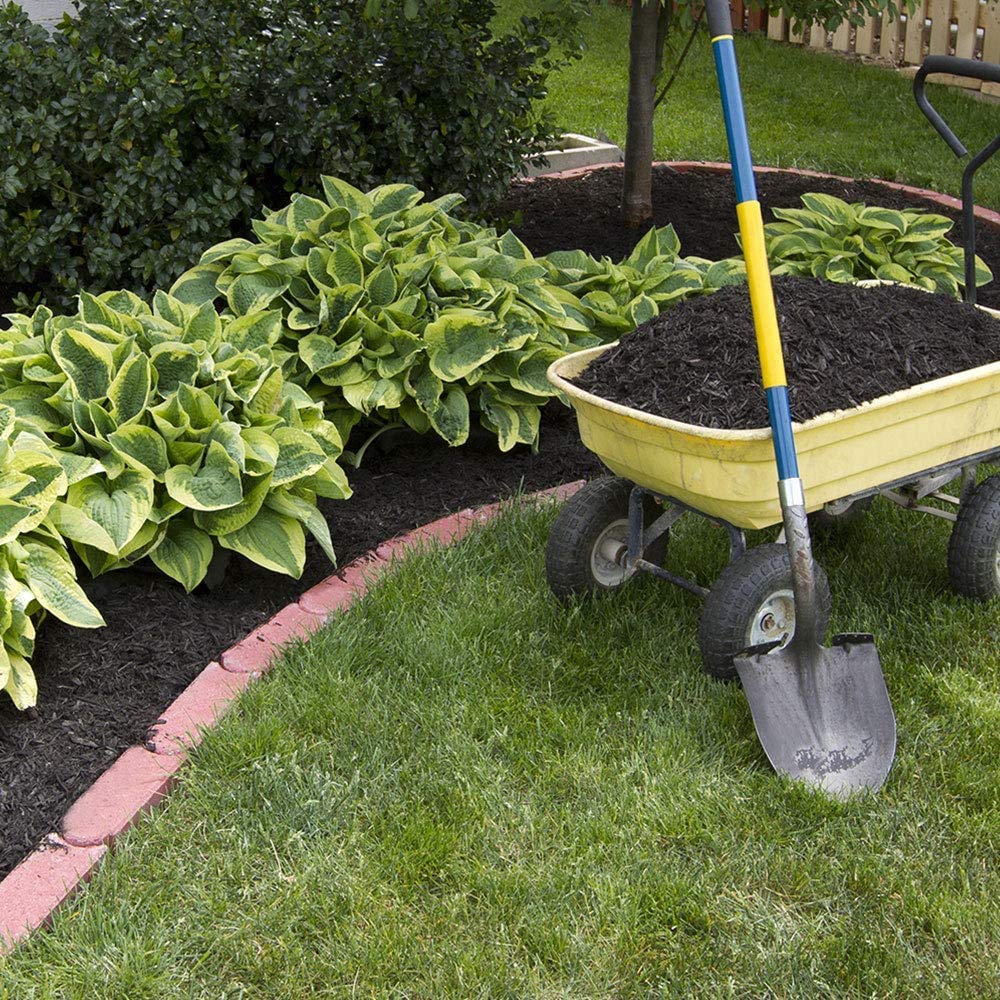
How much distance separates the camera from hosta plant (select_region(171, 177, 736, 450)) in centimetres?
399

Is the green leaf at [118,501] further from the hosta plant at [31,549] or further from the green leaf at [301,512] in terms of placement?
the green leaf at [301,512]

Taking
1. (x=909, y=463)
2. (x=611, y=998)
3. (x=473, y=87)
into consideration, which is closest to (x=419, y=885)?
(x=611, y=998)

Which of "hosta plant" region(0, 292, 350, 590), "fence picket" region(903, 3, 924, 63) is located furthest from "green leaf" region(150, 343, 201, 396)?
"fence picket" region(903, 3, 924, 63)

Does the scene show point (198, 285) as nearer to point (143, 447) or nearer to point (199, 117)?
point (199, 117)

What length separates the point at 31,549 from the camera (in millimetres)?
3014

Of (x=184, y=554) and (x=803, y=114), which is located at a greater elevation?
(x=184, y=554)

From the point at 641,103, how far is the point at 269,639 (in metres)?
3.47

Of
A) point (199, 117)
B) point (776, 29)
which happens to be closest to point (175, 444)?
point (199, 117)

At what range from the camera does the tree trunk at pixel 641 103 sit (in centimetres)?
556

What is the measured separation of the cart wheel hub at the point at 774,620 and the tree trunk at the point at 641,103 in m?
3.13

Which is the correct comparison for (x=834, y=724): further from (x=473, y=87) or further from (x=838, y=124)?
(x=838, y=124)

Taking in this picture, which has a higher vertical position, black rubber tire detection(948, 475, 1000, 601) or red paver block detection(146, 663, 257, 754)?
black rubber tire detection(948, 475, 1000, 601)

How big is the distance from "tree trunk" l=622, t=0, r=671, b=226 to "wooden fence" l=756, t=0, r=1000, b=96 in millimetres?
4390

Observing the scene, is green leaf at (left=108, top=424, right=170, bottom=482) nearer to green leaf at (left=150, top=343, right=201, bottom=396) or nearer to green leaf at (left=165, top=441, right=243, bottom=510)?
green leaf at (left=165, top=441, right=243, bottom=510)
